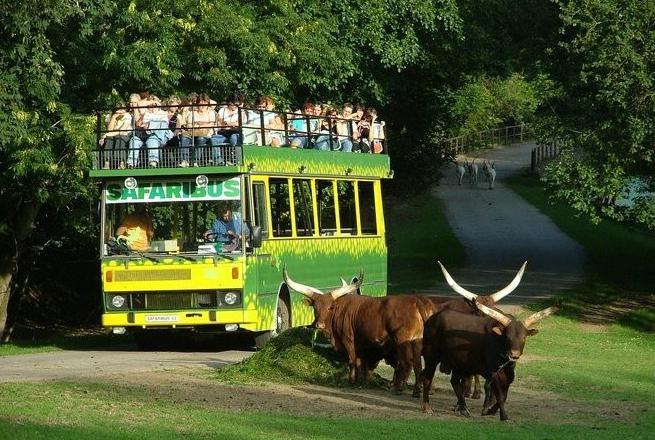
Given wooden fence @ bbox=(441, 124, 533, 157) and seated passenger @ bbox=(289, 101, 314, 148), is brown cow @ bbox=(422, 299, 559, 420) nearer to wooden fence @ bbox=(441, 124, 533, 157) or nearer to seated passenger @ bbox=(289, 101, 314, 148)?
seated passenger @ bbox=(289, 101, 314, 148)

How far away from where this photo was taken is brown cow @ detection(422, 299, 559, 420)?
48.1ft

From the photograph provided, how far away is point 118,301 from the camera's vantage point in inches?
831

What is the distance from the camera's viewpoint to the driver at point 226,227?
68.6 feet

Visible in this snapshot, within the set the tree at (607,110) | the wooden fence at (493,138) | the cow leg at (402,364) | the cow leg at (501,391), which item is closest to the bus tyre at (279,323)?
the cow leg at (402,364)

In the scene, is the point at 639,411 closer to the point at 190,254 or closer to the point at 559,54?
the point at 190,254

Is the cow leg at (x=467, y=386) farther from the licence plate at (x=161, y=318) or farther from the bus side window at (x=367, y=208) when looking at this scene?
the bus side window at (x=367, y=208)

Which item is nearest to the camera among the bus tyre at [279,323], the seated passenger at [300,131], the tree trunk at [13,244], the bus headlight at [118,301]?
the bus headlight at [118,301]

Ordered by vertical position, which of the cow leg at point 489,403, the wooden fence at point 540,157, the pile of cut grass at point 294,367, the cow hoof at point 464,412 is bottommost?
the cow hoof at point 464,412

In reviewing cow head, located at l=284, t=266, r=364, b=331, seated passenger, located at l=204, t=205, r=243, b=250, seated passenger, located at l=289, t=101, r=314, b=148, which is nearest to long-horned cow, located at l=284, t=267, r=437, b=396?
cow head, located at l=284, t=266, r=364, b=331

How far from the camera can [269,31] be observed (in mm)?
29672

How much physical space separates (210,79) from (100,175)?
759 centimetres

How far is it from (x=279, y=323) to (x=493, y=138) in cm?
7060

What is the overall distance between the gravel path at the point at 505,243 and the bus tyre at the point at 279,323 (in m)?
11.3

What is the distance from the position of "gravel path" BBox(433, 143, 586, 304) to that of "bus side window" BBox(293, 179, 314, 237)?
10.6m
